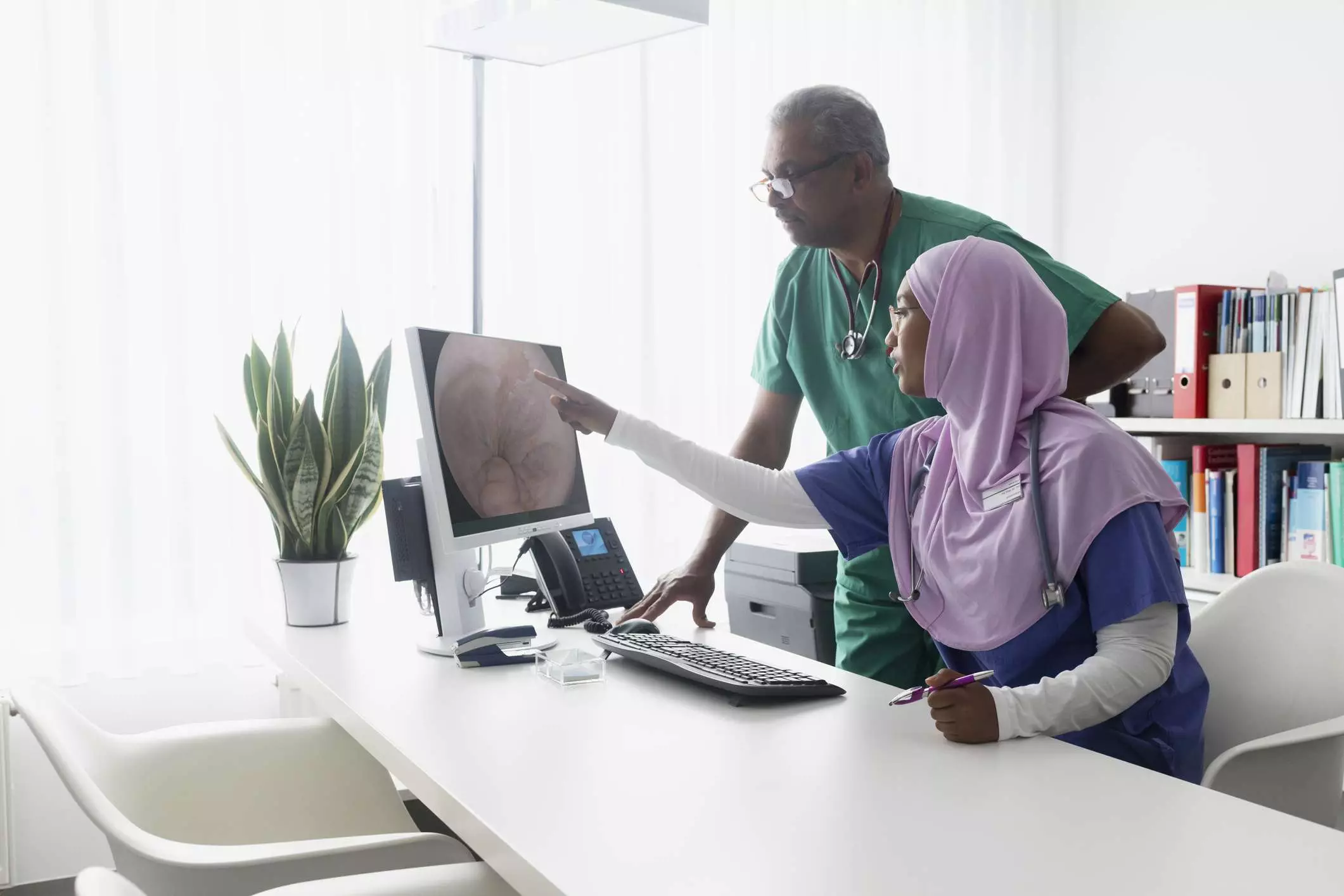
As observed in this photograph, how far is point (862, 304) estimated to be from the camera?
205 cm

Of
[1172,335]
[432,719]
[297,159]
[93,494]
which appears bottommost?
[432,719]

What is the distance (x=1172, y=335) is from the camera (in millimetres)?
3059

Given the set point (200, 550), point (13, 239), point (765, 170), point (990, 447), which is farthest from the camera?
point (200, 550)

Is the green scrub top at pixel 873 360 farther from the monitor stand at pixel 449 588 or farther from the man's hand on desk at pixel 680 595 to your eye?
the monitor stand at pixel 449 588

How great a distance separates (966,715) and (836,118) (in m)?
1.11

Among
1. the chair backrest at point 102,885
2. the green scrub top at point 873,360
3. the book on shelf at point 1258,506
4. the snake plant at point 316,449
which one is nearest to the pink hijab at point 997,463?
the green scrub top at point 873,360

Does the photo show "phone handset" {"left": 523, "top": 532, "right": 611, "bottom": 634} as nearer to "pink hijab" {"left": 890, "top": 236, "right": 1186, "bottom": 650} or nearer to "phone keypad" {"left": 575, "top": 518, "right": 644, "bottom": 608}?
"phone keypad" {"left": 575, "top": 518, "right": 644, "bottom": 608}

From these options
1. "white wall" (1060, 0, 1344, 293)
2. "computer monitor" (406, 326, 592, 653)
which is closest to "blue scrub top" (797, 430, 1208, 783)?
"computer monitor" (406, 326, 592, 653)

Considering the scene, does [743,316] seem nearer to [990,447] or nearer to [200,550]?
[200,550]

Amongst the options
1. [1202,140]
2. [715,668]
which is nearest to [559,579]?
[715,668]

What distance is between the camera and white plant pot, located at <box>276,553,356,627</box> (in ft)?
6.40

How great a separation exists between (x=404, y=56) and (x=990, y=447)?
6.79 ft

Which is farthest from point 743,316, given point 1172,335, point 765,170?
point 765,170

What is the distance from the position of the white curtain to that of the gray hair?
864 mm
